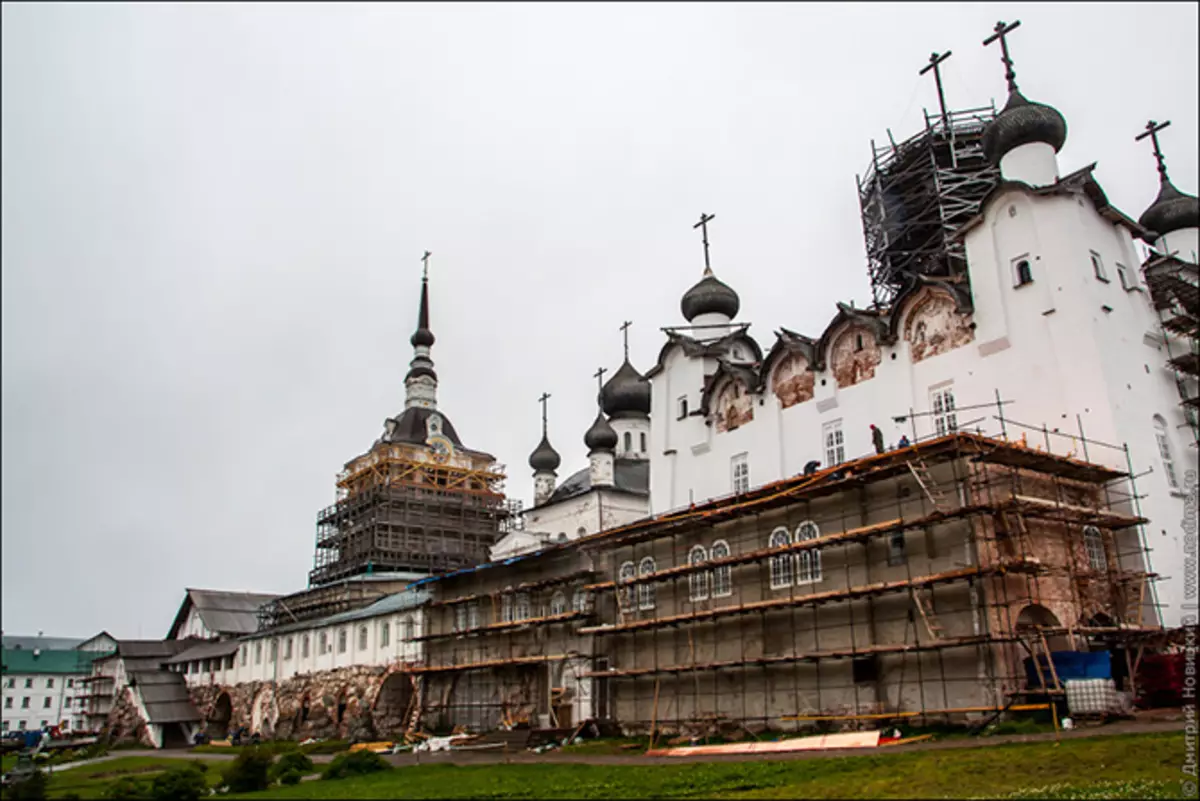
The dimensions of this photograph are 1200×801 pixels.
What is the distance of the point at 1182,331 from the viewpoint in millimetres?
23109

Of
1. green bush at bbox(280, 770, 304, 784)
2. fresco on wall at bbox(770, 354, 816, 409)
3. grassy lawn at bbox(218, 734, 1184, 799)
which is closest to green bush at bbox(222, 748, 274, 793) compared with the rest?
green bush at bbox(280, 770, 304, 784)

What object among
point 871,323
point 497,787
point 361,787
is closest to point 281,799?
point 361,787

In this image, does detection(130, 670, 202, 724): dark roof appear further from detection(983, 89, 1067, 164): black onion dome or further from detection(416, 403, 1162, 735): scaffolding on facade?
detection(983, 89, 1067, 164): black onion dome

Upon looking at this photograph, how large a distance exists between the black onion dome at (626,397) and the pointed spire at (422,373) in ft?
64.2

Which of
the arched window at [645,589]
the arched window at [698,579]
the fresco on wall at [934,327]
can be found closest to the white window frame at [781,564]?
the arched window at [698,579]

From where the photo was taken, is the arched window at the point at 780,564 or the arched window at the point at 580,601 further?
the arched window at the point at 580,601

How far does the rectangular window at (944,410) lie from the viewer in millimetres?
23170

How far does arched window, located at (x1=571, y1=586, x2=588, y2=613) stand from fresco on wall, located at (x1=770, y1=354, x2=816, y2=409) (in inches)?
320

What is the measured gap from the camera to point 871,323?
25484 millimetres

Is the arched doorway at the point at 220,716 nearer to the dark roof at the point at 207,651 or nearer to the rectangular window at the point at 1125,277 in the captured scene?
the dark roof at the point at 207,651

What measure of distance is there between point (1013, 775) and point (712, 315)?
22.9 meters

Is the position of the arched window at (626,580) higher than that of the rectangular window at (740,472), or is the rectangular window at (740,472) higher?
the rectangular window at (740,472)

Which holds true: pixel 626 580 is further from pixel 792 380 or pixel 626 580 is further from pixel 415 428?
pixel 415 428

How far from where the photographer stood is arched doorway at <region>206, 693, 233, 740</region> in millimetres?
46781
